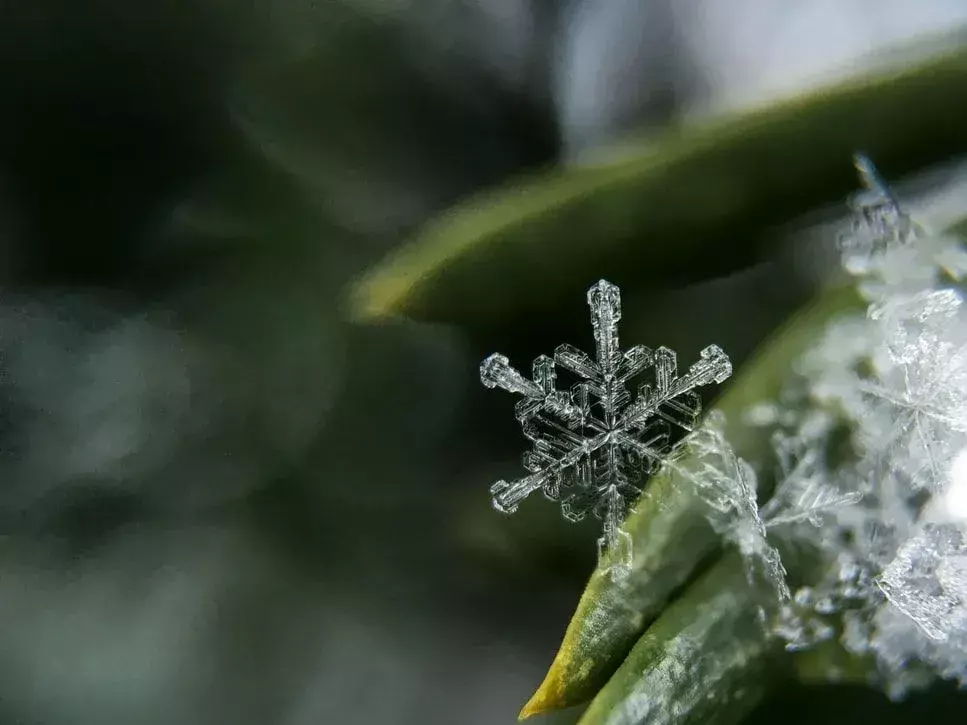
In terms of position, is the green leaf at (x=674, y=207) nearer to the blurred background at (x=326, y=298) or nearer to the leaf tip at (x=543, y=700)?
the blurred background at (x=326, y=298)

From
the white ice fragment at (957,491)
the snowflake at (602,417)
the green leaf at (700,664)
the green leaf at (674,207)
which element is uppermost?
the green leaf at (674,207)

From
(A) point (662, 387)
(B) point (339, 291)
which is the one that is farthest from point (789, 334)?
(B) point (339, 291)

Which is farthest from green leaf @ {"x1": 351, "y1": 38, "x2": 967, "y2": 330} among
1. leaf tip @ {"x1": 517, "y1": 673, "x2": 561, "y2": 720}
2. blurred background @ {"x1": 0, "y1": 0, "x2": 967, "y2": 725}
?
leaf tip @ {"x1": 517, "y1": 673, "x2": 561, "y2": 720}

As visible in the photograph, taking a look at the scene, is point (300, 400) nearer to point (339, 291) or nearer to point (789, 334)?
point (339, 291)

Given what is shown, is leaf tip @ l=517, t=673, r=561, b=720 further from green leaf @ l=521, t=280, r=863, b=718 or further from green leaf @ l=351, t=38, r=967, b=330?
green leaf @ l=351, t=38, r=967, b=330

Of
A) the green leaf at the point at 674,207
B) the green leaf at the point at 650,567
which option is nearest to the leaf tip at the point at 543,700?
the green leaf at the point at 650,567

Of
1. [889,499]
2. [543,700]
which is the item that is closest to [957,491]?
[889,499]
